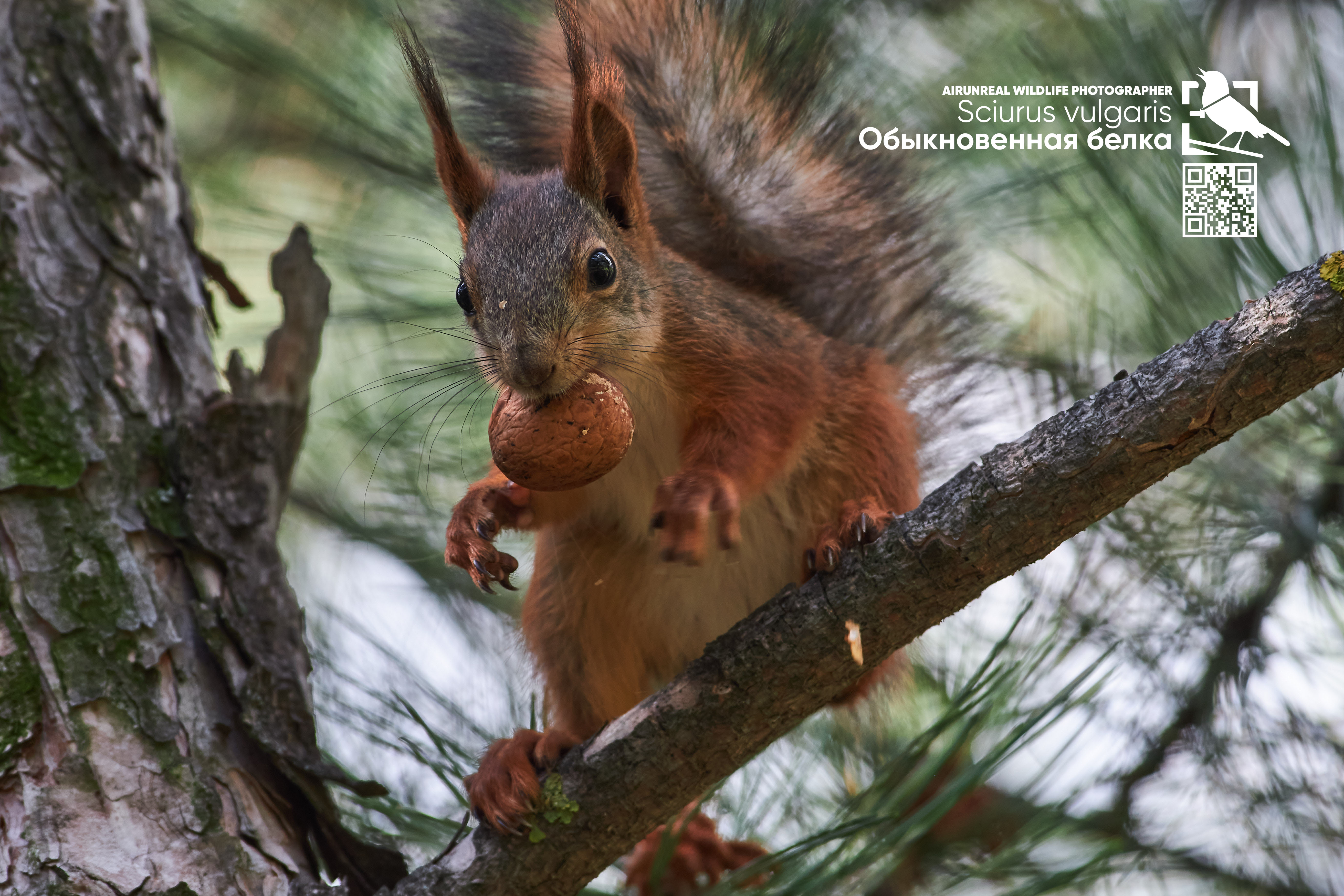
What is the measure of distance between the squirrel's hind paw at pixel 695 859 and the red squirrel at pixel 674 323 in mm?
205

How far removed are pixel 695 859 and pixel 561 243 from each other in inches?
35.2

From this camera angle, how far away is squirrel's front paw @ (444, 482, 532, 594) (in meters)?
1.44

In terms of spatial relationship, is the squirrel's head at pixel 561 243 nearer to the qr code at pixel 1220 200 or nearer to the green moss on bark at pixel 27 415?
the green moss on bark at pixel 27 415

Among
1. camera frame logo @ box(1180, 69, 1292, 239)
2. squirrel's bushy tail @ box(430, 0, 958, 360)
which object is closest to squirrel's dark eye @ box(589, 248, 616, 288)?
squirrel's bushy tail @ box(430, 0, 958, 360)

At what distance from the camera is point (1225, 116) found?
145 cm

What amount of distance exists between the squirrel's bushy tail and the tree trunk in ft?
1.42

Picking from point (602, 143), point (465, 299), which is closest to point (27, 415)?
point (465, 299)

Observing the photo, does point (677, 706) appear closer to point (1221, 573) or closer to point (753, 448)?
point (753, 448)

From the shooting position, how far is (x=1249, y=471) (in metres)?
1.60

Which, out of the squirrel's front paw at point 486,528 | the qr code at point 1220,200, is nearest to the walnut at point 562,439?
the squirrel's front paw at point 486,528

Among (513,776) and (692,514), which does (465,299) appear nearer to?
(692,514)

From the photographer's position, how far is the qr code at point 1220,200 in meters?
1.44

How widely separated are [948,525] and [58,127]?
1.28m

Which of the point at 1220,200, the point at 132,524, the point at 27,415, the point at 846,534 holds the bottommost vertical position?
the point at 846,534
